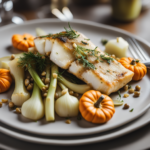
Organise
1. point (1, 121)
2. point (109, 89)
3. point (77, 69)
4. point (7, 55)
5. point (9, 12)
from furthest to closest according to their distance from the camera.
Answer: point (9, 12), point (7, 55), point (77, 69), point (109, 89), point (1, 121)

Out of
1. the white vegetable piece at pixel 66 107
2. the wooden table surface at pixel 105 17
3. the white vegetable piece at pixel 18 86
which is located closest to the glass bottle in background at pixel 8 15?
the wooden table surface at pixel 105 17

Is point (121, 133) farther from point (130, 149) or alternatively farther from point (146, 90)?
point (146, 90)

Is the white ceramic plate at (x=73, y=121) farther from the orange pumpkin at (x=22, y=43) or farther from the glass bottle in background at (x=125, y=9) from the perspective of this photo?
the glass bottle in background at (x=125, y=9)

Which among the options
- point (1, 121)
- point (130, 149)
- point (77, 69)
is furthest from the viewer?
point (77, 69)

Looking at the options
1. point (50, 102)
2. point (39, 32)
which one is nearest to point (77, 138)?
point (50, 102)

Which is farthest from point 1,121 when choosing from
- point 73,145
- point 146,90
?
point 146,90

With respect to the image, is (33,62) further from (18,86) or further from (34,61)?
(18,86)
